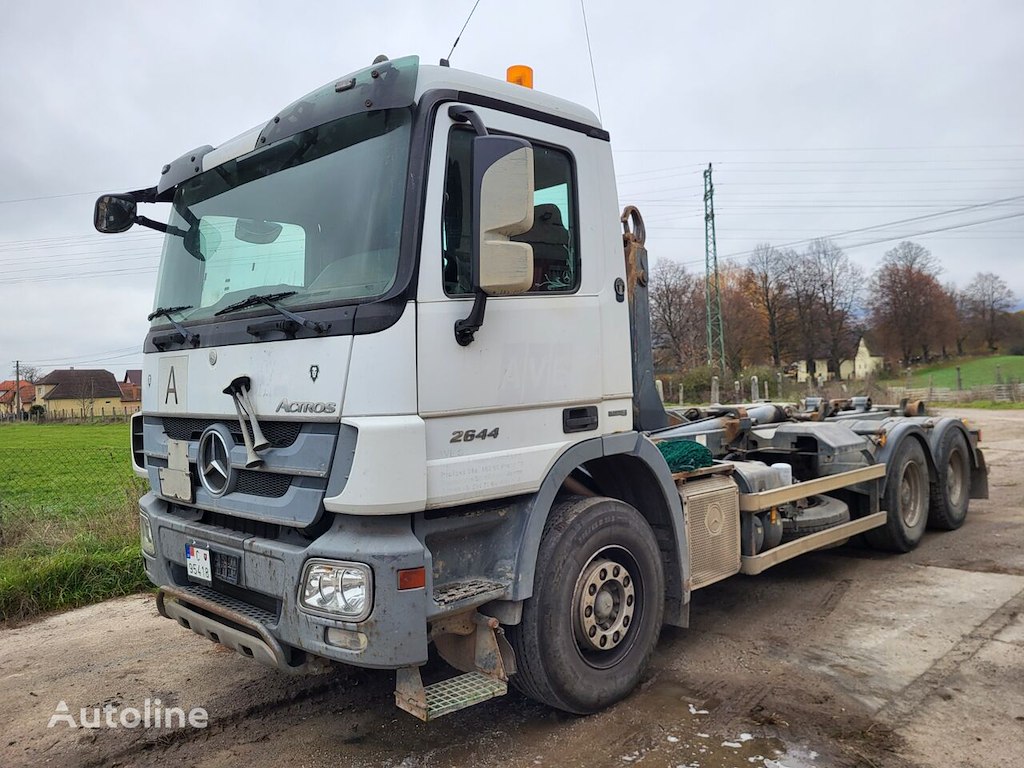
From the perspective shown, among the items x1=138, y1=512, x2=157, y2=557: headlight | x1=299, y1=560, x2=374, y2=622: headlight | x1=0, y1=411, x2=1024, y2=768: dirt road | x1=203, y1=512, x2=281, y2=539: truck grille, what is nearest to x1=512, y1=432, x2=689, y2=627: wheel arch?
x1=0, y1=411, x2=1024, y2=768: dirt road

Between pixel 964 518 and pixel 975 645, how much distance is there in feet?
12.7

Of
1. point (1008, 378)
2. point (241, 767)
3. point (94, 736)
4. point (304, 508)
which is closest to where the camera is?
point (304, 508)

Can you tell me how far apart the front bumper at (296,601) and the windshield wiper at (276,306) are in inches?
30.9

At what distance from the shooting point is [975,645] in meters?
4.48

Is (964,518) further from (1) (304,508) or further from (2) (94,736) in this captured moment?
(2) (94,736)

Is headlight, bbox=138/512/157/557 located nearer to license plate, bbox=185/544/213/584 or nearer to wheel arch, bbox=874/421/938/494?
license plate, bbox=185/544/213/584

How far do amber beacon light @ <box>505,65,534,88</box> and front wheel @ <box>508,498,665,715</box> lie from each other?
2.10m

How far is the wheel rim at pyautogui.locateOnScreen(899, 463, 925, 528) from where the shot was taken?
6.93m

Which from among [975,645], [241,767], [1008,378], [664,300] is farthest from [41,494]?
[664,300]

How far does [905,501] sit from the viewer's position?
6941mm

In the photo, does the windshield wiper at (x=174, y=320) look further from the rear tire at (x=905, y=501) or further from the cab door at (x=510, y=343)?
the rear tire at (x=905, y=501)

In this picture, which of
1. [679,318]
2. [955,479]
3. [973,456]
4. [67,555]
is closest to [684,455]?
[955,479]

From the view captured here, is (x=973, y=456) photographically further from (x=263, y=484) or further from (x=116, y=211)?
(x=116, y=211)

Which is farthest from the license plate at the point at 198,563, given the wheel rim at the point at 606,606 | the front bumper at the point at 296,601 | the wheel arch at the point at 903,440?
the wheel arch at the point at 903,440
